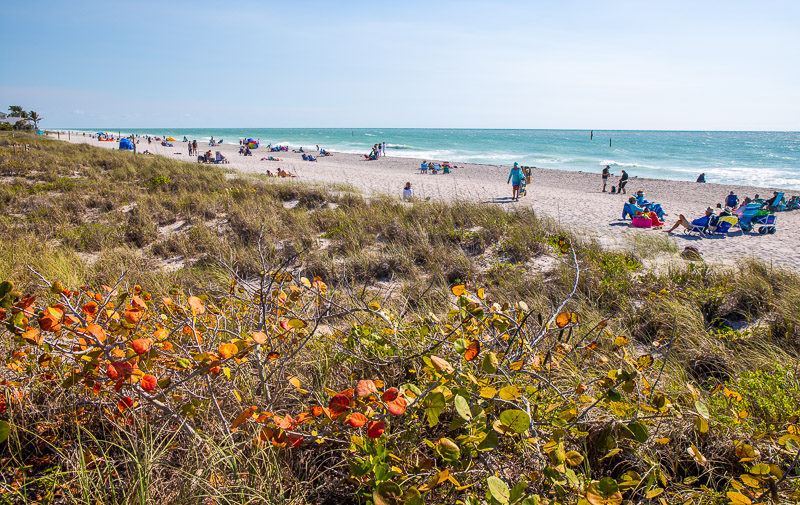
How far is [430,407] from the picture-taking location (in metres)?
1.36

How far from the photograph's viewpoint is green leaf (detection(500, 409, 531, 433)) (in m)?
1.26

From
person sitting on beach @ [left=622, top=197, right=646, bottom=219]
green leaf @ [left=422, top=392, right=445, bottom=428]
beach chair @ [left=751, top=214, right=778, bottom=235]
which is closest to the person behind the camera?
green leaf @ [left=422, top=392, right=445, bottom=428]

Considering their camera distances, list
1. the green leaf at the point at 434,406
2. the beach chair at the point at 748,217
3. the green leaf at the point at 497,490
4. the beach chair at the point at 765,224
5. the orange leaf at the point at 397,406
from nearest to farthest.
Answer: the green leaf at the point at 497,490 → the orange leaf at the point at 397,406 → the green leaf at the point at 434,406 → the beach chair at the point at 748,217 → the beach chair at the point at 765,224

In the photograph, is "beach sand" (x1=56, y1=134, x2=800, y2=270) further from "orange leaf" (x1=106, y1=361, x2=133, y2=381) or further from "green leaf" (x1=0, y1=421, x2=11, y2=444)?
"green leaf" (x1=0, y1=421, x2=11, y2=444)

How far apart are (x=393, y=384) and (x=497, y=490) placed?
127 centimetres

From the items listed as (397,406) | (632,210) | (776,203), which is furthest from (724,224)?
(397,406)

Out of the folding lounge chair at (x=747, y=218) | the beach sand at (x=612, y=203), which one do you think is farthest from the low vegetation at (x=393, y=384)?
the folding lounge chair at (x=747, y=218)

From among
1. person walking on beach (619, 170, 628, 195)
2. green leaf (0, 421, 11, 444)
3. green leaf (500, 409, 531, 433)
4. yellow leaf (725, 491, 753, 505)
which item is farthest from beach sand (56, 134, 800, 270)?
green leaf (0, 421, 11, 444)

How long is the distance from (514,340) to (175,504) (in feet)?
5.32

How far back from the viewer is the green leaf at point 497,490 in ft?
3.61

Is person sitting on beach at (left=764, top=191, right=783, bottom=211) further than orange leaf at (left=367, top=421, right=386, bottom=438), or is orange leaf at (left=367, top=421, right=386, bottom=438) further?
person sitting on beach at (left=764, top=191, right=783, bottom=211)

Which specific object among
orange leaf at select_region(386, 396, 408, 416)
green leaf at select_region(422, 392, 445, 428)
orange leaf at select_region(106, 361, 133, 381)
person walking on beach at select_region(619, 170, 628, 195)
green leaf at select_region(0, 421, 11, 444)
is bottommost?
green leaf at select_region(0, 421, 11, 444)

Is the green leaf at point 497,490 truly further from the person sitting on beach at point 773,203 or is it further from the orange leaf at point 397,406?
the person sitting on beach at point 773,203

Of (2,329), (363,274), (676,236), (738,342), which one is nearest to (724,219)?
(676,236)
